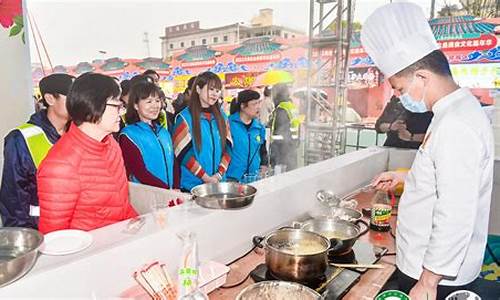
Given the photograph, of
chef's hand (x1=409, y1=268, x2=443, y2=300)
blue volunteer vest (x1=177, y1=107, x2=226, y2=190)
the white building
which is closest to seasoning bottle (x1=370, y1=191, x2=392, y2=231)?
chef's hand (x1=409, y1=268, x2=443, y2=300)

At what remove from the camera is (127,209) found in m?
1.56

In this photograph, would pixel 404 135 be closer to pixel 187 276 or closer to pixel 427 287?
pixel 427 287

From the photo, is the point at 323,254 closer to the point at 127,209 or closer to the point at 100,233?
the point at 100,233

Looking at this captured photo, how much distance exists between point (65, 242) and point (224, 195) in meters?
0.59

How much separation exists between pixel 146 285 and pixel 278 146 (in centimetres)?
430

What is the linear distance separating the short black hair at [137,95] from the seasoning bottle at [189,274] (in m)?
1.41

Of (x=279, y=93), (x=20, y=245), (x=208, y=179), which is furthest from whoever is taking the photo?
(x=279, y=93)

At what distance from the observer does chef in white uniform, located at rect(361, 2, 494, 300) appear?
106cm

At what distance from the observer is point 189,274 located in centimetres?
97

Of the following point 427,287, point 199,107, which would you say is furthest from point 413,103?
point 199,107

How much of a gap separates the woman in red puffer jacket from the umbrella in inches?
159

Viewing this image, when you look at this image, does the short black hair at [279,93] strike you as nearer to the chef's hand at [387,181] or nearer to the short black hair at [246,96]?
the short black hair at [246,96]

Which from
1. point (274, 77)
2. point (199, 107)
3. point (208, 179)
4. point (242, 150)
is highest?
point (274, 77)

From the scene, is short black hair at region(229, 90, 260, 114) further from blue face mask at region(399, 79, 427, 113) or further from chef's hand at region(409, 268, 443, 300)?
chef's hand at region(409, 268, 443, 300)
